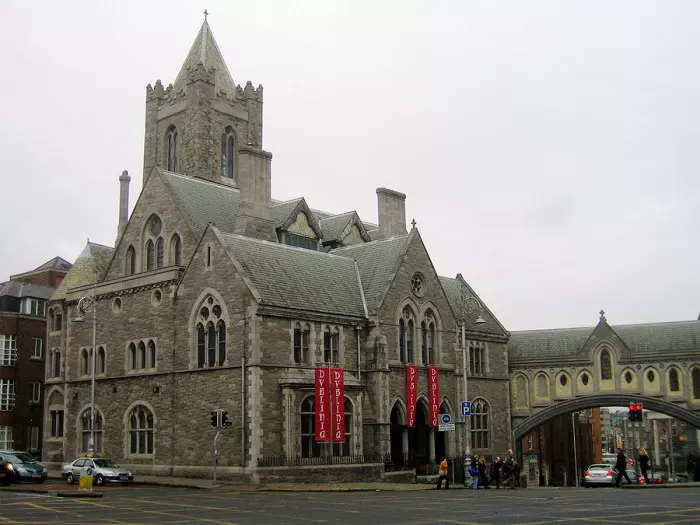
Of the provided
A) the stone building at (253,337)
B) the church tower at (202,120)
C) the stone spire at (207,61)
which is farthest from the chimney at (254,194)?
the stone spire at (207,61)

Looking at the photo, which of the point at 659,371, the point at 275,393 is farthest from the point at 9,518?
the point at 659,371

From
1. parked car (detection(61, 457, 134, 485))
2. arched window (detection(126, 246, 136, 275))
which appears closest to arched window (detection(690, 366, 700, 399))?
parked car (detection(61, 457, 134, 485))

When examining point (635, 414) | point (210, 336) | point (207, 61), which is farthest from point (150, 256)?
point (635, 414)

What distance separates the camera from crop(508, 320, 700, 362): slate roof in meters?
51.7

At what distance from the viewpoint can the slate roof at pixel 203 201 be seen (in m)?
44.1

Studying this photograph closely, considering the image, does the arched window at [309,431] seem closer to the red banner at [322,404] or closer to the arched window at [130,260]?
the red banner at [322,404]

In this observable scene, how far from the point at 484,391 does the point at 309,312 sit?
1698 cm

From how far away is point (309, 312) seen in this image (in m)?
39.8

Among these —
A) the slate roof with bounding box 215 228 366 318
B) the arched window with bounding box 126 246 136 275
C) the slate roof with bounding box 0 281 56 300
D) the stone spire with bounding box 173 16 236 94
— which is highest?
the stone spire with bounding box 173 16 236 94

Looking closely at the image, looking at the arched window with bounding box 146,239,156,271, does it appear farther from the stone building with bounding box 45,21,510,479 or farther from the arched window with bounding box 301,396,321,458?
the arched window with bounding box 301,396,321,458

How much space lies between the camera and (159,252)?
1770 inches

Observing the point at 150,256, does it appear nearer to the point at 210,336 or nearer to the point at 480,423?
the point at 210,336

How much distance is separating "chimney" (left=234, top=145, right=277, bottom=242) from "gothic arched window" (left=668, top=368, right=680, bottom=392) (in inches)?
1000

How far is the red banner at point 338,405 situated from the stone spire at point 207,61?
2759 centimetres
